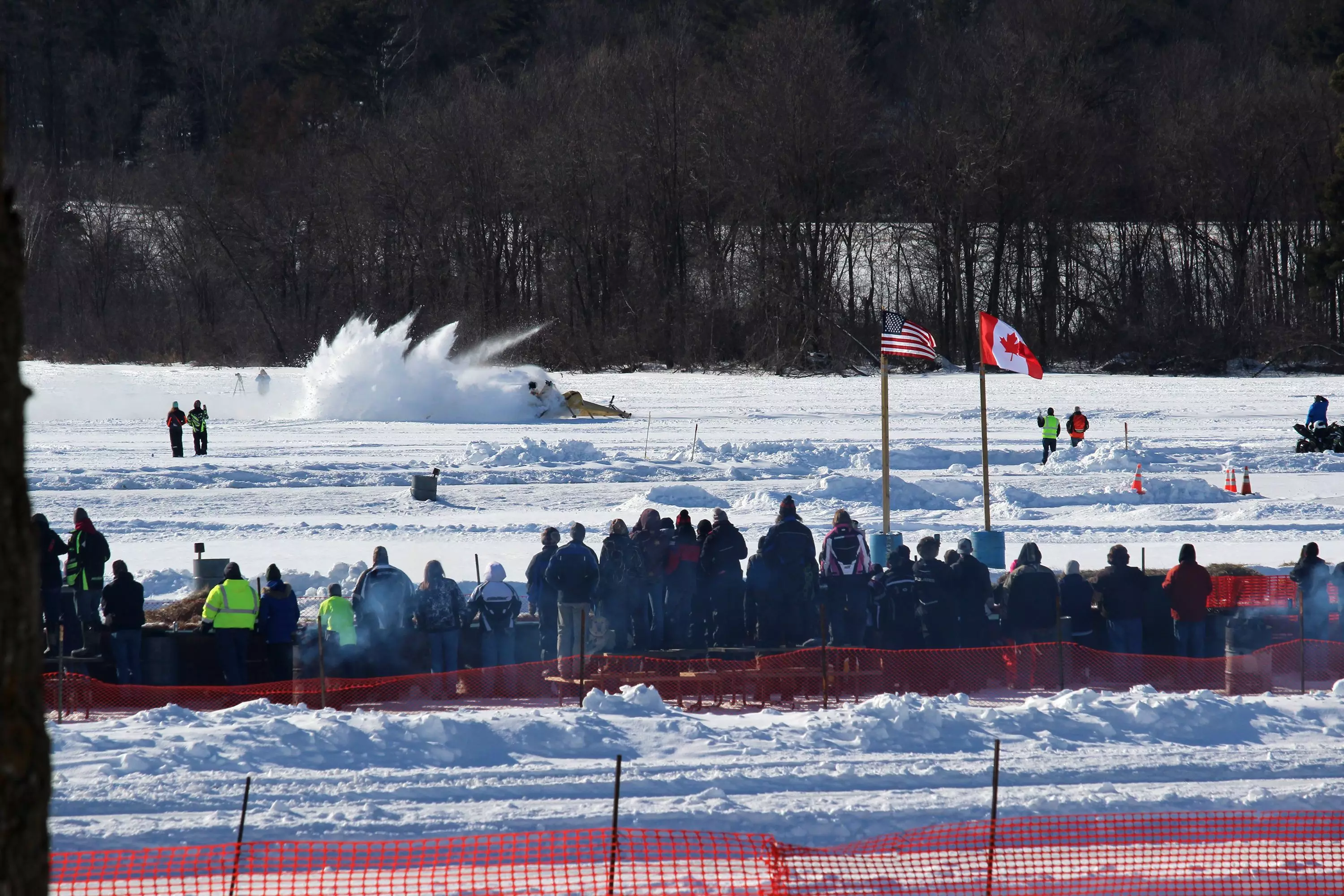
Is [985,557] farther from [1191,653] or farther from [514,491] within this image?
[514,491]

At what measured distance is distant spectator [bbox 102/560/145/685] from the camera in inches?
440

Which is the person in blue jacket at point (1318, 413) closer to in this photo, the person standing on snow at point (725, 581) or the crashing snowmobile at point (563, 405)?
the crashing snowmobile at point (563, 405)

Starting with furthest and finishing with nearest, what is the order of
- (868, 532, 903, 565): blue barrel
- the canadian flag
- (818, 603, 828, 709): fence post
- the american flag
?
the canadian flag → the american flag → (868, 532, 903, 565): blue barrel → (818, 603, 828, 709): fence post

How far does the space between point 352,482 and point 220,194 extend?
49.4 meters

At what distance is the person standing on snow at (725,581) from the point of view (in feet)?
40.1

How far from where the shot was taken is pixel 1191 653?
476 inches

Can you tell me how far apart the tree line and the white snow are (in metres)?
42.2

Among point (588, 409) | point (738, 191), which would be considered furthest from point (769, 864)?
point (738, 191)

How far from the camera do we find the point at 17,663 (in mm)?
2555

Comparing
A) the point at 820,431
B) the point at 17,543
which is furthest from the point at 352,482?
the point at 17,543

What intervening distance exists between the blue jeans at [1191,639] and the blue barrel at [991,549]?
4.13 m

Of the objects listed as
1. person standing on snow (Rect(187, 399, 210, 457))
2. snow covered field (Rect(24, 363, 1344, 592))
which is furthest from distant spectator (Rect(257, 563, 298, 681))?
person standing on snow (Rect(187, 399, 210, 457))

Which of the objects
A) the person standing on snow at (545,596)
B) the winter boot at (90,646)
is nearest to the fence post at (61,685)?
the winter boot at (90,646)

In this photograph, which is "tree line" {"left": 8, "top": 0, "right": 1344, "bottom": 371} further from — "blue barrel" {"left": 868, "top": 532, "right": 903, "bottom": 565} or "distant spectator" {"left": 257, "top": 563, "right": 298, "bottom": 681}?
"distant spectator" {"left": 257, "top": 563, "right": 298, "bottom": 681}
